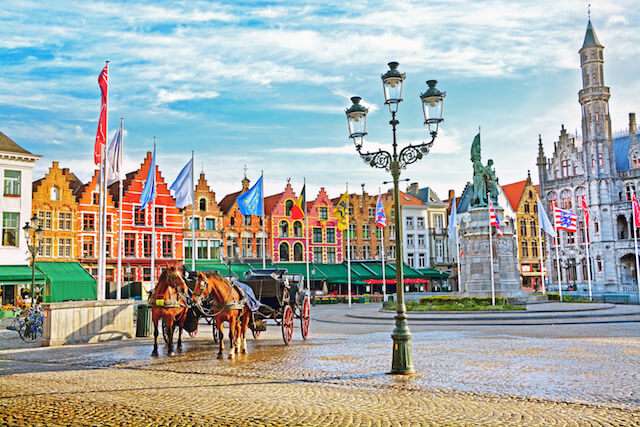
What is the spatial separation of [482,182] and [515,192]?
47024 mm

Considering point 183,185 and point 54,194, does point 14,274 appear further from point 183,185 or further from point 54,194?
point 183,185

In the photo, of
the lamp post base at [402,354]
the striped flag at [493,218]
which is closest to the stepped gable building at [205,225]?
the striped flag at [493,218]

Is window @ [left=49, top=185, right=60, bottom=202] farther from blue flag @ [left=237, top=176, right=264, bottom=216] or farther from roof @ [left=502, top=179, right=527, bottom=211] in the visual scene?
roof @ [left=502, top=179, right=527, bottom=211]

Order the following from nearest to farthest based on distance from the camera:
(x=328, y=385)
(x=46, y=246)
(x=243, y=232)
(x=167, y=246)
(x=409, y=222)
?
1. (x=328, y=385)
2. (x=46, y=246)
3. (x=167, y=246)
4. (x=243, y=232)
5. (x=409, y=222)

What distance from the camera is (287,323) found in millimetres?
17016

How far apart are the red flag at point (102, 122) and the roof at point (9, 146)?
23343 mm

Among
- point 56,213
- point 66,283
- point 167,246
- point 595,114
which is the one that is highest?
point 595,114

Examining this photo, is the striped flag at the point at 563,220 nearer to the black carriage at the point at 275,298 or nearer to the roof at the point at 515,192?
the black carriage at the point at 275,298

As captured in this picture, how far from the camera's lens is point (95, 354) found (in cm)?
1537

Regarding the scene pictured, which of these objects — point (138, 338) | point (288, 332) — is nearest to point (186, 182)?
point (138, 338)

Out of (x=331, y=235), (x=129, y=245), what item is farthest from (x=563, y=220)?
(x=129, y=245)

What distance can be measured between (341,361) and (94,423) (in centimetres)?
669

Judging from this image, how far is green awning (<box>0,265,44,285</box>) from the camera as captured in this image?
3897cm

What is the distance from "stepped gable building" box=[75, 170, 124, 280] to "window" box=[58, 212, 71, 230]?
65 cm
